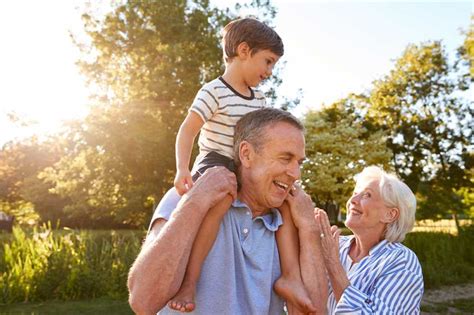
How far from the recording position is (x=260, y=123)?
213 cm

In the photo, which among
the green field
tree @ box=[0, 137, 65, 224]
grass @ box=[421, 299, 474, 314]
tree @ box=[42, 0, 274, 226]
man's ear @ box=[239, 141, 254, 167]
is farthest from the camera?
tree @ box=[0, 137, 65, 224]

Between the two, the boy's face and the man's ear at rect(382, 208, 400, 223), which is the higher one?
the boy's face

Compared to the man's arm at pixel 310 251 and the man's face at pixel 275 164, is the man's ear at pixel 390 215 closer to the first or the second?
the man's arm at pixel 310 251

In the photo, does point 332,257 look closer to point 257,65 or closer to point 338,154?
point 257,65

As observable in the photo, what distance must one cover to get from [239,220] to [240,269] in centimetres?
21

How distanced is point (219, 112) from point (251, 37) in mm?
456

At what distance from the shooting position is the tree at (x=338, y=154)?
77.8ft

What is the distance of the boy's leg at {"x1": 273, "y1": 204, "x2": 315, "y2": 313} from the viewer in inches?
76.9

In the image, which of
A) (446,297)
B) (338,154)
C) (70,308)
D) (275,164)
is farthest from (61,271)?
(338,154)

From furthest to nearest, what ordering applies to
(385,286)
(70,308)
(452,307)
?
(452,307), (70,308), (385,286)

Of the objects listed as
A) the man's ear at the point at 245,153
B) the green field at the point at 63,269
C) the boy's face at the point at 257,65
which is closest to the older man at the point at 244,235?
the man's ear at the point at 245,153

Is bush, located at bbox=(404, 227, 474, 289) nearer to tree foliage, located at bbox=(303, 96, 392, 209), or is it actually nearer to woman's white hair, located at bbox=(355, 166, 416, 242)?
woman's white hair, located at bbox=(355, 166, 416, 242)

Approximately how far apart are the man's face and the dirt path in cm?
688

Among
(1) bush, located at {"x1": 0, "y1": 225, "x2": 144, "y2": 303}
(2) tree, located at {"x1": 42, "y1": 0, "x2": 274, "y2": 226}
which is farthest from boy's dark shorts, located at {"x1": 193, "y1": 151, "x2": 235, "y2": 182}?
(2) tree, located at {"x1": 42, "y1": 0, "x2": 274, "y2": 226}
